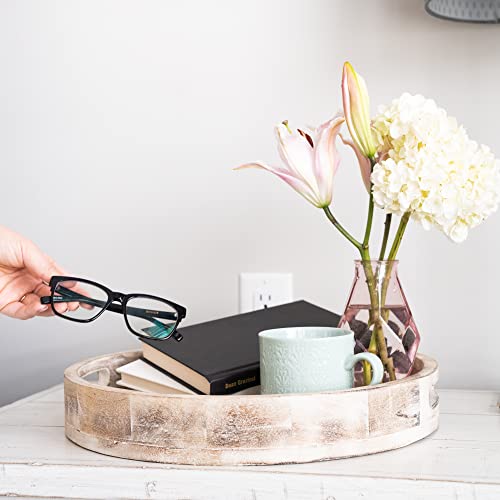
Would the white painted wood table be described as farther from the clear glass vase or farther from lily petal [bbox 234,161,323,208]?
lily petal [bbox 234,161,323,208]

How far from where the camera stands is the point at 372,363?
2.70 ft

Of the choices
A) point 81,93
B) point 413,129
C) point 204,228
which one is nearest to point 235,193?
point 204,228

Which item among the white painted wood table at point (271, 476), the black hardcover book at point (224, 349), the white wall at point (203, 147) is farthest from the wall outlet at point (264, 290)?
the white painted wood table at point (271, 476)

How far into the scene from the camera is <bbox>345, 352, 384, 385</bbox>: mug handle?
2.70 ft

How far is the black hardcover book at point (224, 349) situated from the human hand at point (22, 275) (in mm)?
174

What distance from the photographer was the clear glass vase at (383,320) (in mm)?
873

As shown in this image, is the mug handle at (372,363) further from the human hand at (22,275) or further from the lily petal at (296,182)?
the human hand at (22,275)

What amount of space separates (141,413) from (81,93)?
710 mm

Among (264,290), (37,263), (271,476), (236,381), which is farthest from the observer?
(264,290)

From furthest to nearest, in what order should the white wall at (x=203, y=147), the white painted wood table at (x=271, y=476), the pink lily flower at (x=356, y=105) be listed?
the white wall at (x=203, y=147)
the pink lily flower at (x=356, y=105)
the white painted wood table at (x=271, y=476)

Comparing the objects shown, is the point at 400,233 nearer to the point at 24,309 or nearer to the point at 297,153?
the point at 297,153

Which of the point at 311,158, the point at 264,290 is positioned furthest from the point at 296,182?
the point at 264,290

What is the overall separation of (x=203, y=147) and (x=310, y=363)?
57 cm

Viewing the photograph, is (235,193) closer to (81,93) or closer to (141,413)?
(81,93)
